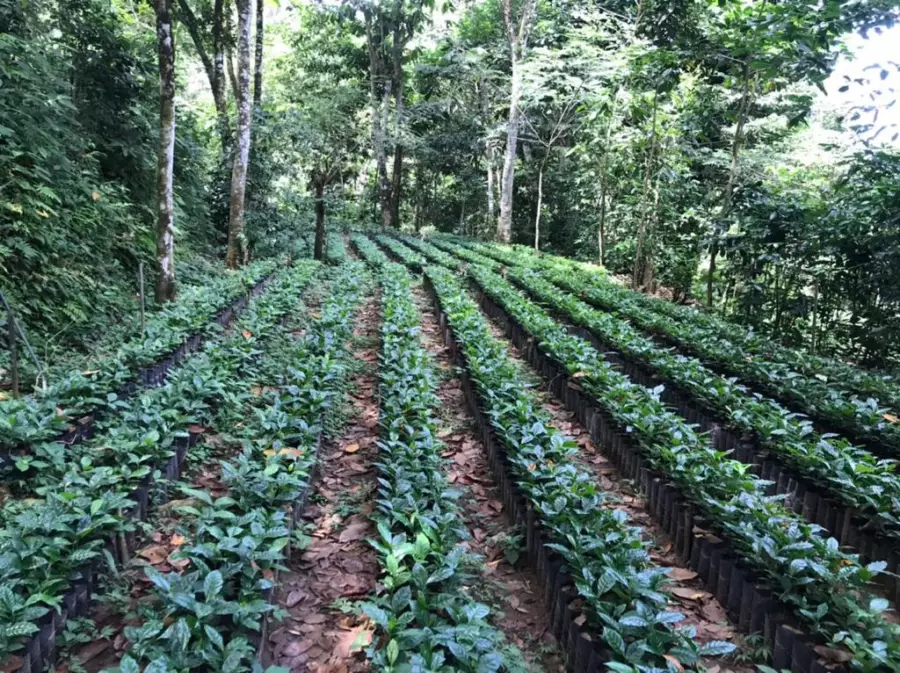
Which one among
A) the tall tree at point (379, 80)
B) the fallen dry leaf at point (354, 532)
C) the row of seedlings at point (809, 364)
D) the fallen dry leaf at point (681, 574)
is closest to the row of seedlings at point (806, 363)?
the row of seedlings at point (809, 364)

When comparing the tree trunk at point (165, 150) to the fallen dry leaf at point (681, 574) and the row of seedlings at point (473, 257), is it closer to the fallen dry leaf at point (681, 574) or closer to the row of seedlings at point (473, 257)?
the fallen dry leaf at point (681, 574)

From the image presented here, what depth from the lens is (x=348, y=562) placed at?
3012 millimetres

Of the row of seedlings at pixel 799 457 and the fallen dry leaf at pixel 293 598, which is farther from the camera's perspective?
the row of seedlings at pixel 799 457

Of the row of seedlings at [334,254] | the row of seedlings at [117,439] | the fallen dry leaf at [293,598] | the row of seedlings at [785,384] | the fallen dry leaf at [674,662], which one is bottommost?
the fallen dry leaf at [293,598]

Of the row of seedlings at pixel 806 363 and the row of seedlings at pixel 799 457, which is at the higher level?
the row of seedlings at pixel 806 363

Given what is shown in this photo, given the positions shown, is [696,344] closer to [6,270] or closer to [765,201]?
[765,201]

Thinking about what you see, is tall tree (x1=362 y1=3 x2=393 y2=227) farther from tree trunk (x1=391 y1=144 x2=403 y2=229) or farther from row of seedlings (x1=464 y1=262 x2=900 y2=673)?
row of seedlings (x1=464 y1=262 x2=900 y2=673)

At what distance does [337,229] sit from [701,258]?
15169 millimetres

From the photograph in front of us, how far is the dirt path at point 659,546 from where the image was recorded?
266cm

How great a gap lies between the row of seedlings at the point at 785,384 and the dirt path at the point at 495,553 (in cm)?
303

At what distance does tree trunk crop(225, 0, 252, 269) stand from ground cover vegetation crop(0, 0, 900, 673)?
9 centimetres

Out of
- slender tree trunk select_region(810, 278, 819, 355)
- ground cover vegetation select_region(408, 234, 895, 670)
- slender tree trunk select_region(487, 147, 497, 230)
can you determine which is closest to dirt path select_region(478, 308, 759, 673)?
ground cover vegetation select_region(408, 234, 895, 670)

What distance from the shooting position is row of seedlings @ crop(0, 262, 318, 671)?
83.0 inches

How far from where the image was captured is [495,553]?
3178 millimetres
